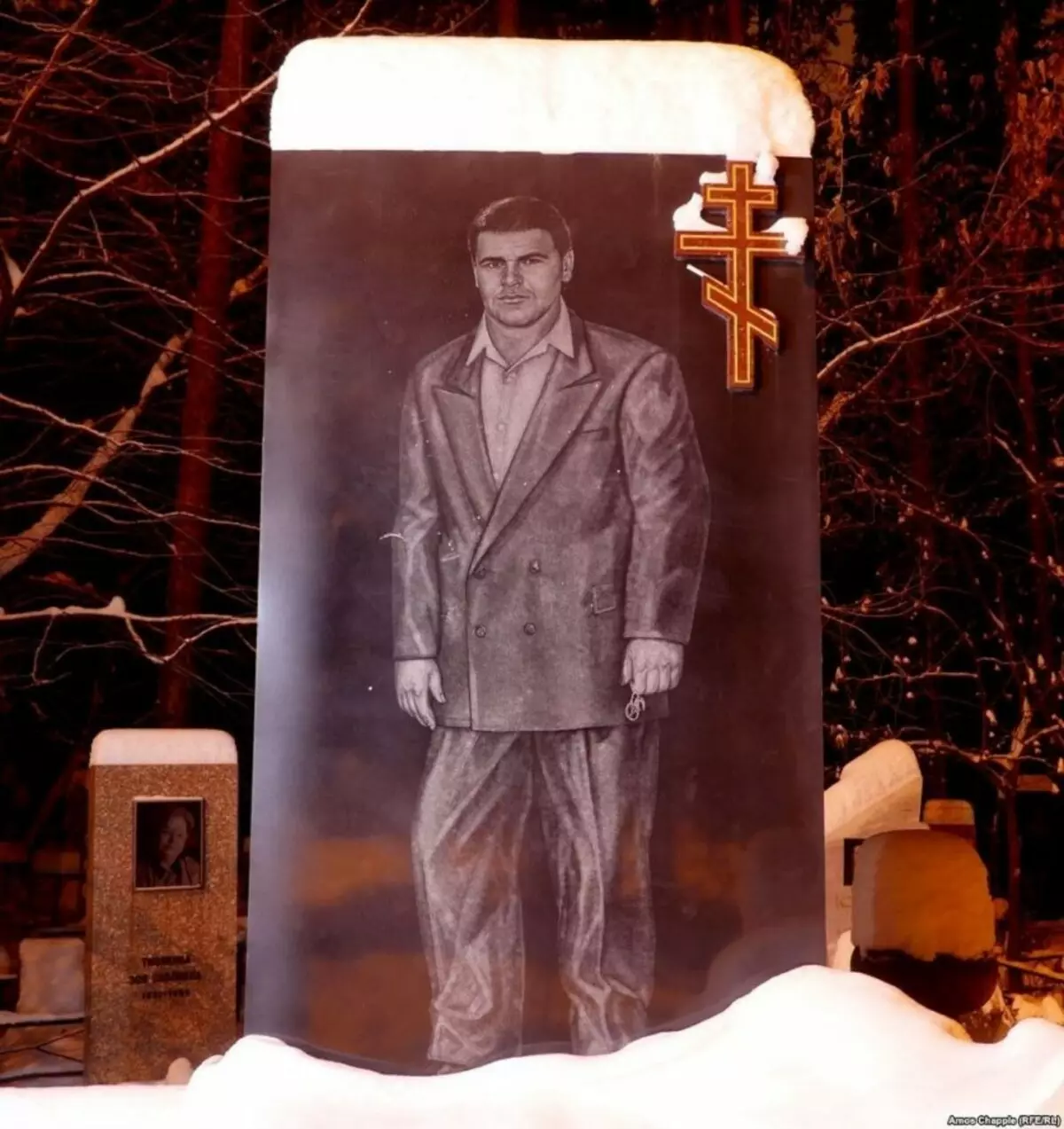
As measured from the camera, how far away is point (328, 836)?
5.85m

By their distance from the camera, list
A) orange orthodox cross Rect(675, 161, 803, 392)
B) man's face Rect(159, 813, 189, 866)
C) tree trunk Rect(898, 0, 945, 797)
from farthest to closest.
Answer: tree trunk Rect(898, 0, 945, 797), man's face Rect(159, 813, 189, 866), orange orthodox cross Rect(675, 161, 803, 392)

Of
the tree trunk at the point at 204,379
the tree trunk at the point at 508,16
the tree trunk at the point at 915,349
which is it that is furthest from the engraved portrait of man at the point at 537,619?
the tree trunk at the point at 915,349

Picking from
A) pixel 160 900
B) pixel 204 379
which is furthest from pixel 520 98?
pixel 204 379

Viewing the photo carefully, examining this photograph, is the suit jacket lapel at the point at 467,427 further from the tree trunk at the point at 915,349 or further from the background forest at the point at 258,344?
the tree trunk at the point at 915,349

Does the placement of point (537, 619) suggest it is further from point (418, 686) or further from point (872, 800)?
point (872, 800)

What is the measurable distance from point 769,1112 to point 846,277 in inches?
388

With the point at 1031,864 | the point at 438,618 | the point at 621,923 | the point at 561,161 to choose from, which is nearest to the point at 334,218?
the point at 561,161

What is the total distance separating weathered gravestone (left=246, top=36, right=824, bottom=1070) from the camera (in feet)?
19.2

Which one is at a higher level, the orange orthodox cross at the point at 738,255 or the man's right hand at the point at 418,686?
the orange orthodox cross at the point at 738,255

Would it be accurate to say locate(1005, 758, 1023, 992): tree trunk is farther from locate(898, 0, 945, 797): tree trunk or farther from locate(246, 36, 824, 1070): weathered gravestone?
locate(246, 36, 824, 1070): weathered gravestone

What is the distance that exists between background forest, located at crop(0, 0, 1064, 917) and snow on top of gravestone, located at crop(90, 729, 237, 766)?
2193 mm

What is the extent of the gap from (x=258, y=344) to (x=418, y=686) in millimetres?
11002

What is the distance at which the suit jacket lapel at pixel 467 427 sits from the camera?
6029 mm

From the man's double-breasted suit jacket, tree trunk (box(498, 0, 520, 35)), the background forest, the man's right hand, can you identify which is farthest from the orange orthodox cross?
tree trunk (box(498, 0, 520, 35))
